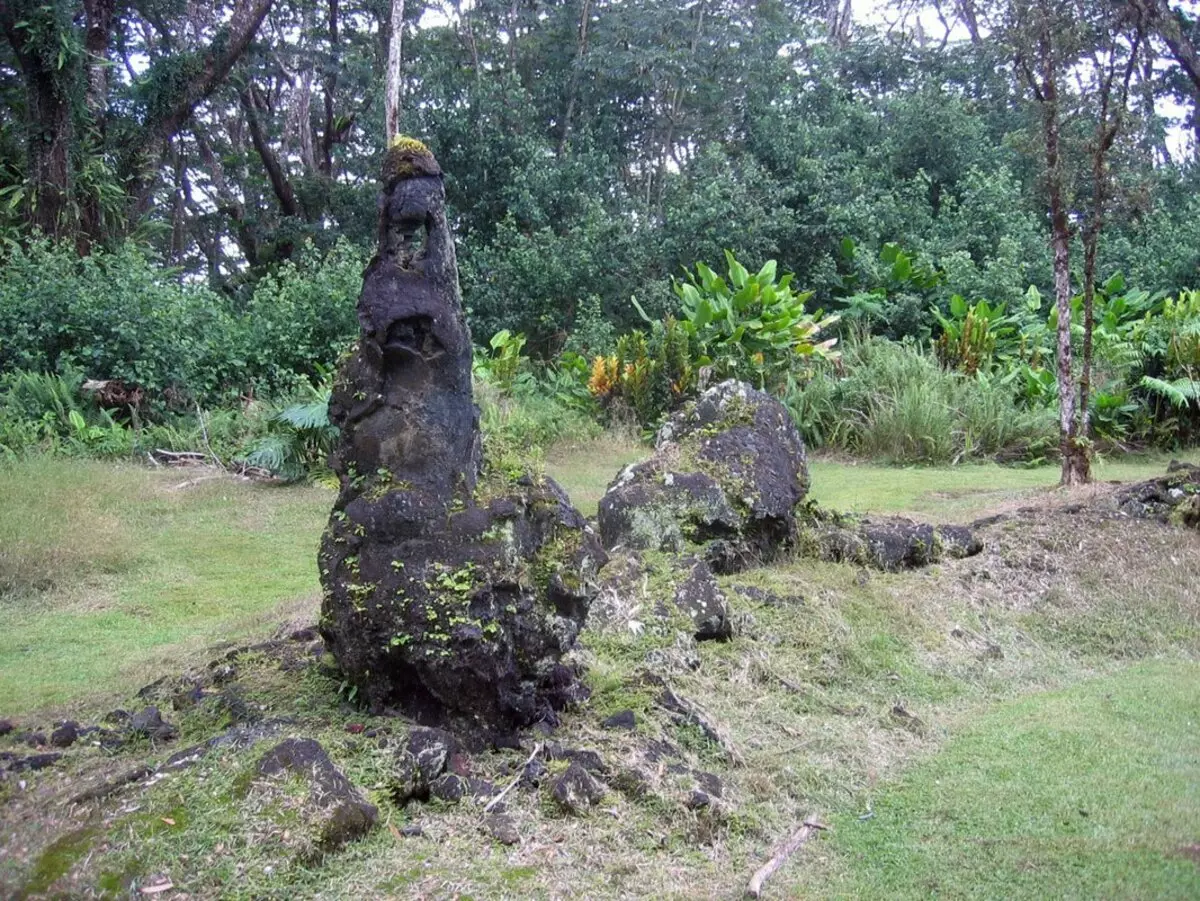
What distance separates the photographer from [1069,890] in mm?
3254

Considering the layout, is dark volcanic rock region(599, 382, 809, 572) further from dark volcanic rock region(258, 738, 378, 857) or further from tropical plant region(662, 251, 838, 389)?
tropical plant region(662, 251, 838, 389)

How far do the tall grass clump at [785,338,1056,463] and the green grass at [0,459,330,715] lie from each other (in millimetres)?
6317

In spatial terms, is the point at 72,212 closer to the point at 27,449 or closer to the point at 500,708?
the point at 27,449

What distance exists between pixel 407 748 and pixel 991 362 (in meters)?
13.1

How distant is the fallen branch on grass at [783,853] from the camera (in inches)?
131

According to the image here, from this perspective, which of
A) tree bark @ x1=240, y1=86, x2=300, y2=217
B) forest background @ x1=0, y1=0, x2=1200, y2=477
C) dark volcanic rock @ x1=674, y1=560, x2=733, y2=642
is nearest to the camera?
dark volcanic rock @ x1=674, y1=560, x2=733, y2=642

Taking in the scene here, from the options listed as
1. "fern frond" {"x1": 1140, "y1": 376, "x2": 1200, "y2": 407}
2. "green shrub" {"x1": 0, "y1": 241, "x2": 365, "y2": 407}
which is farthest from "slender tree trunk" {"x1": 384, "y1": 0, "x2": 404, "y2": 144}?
"fern frond" {"x1": 1140, "y1": 376, "x2": 1200, "y2": 407}

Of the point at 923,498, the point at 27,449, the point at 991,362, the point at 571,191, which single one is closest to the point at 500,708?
the point at 923,498

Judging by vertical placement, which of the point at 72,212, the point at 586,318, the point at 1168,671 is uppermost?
the point at 72,212

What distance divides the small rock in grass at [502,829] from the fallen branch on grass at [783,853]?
73cm

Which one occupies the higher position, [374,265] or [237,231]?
[237,231]

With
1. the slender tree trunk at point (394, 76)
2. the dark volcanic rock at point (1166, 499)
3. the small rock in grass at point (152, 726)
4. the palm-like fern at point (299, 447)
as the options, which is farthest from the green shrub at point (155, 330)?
the small rock in grass at point (152, 726)

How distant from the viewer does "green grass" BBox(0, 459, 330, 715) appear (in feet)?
17.2

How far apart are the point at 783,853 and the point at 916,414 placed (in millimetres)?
9512
